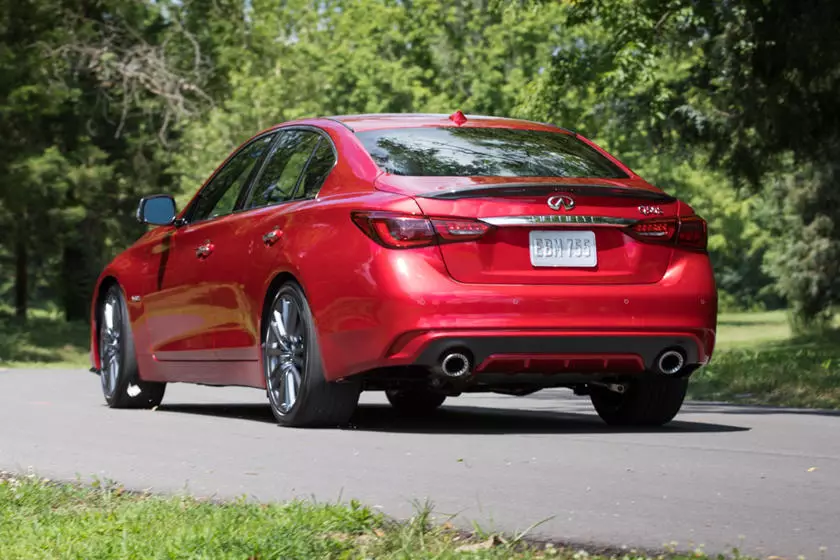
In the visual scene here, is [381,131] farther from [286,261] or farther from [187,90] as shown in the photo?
[187,90]

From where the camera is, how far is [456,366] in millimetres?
8875

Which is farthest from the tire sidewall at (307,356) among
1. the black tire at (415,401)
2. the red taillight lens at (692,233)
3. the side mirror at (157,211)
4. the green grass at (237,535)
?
the green grass at (237,535)

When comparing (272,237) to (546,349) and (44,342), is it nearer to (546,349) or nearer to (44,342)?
(546,349)

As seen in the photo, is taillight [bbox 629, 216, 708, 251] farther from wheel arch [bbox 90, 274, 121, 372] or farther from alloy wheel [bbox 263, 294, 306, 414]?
wheel arch [bbox 90, 274, 121, 372]

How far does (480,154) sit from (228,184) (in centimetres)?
208

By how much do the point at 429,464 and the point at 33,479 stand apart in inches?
68.7

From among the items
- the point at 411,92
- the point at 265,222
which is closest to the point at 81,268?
the point at 411,92

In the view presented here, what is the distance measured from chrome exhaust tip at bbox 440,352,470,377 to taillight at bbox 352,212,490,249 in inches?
23.5

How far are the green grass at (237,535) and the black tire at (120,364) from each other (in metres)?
5.37

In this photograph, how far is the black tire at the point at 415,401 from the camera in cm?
1177

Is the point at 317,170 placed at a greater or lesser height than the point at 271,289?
greater

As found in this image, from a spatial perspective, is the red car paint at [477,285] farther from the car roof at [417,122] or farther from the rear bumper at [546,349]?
the car roof at [417,122]

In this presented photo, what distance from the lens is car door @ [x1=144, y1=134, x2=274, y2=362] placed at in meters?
10.6

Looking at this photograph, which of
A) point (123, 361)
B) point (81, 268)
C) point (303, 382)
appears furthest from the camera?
point (81, 268)
